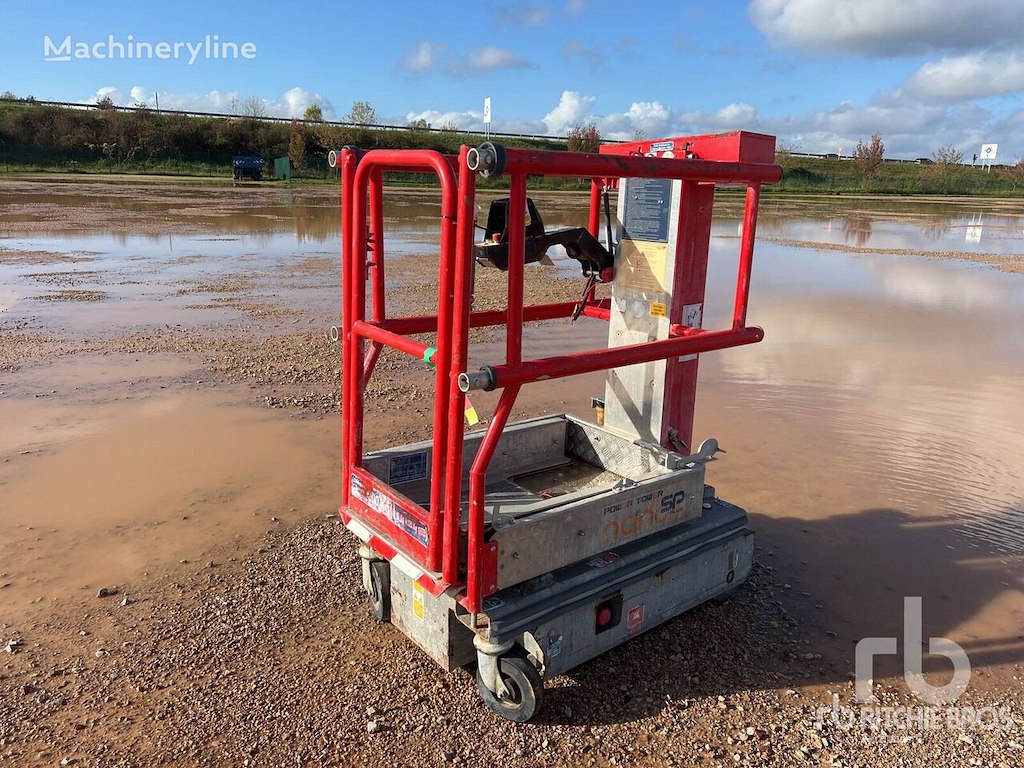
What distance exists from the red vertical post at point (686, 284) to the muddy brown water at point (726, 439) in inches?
47.1

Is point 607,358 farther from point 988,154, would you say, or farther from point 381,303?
point 988,154

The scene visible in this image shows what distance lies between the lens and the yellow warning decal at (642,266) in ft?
12.0

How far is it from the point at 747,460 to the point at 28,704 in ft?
15.9

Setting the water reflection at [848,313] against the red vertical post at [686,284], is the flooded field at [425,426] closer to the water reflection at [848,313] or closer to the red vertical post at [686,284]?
the water reflection at [848,313]

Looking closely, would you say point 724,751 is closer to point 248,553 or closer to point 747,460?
point 248,553

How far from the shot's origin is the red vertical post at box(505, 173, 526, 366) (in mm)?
2495

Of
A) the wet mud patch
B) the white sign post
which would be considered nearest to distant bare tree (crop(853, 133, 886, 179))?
the white sign post

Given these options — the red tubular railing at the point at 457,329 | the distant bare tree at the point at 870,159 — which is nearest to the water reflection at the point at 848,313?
the red tubular railing at the point at 457,329

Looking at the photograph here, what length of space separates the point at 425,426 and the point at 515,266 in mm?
3753

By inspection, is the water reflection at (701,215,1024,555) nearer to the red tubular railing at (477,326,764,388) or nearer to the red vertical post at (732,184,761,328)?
the red vertical post at (732,184,761,328)

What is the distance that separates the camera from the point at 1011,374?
27.8 feet

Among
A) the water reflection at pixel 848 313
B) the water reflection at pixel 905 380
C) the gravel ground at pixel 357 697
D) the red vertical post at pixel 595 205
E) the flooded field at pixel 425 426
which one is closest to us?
the gravel ground at pixel 357 697

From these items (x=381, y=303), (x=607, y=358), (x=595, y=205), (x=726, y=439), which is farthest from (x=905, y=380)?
(x=381, y=303)

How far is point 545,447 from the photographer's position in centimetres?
421
